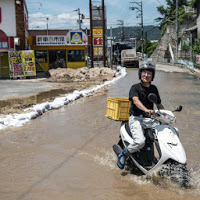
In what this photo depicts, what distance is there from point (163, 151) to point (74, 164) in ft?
6.11

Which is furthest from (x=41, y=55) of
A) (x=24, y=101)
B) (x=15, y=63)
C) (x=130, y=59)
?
(x=24, y=101)

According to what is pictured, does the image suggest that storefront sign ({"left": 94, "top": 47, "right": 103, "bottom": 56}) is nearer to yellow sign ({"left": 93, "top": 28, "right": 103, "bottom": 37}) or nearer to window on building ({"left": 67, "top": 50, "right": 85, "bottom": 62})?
yellow sign ({"left": 93, "top": 28, "right": 103, "bottom": 37})

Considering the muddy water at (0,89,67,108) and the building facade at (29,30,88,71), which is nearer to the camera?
the muddy water at (0,89,67,108)

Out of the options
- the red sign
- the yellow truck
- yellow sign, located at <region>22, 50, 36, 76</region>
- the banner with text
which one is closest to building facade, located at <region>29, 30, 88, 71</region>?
the red sign

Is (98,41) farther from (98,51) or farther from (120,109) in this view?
(120,109)

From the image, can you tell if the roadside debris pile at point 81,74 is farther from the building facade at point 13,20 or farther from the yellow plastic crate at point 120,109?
the yellow plastic crate at point 120,109

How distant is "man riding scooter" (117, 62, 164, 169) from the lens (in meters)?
4.29

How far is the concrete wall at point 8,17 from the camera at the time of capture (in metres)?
25.8

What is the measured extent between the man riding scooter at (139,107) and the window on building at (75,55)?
27365mm

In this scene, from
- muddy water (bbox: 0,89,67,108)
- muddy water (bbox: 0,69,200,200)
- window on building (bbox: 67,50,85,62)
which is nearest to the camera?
muddy water (bbox: 0,69,200,200)

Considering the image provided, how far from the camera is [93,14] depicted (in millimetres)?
34281

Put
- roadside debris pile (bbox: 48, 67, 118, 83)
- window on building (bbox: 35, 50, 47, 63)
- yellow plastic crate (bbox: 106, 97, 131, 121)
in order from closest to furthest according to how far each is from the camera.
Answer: yellow plastic crate (bbox: 106, 97, 131, 121), roadside debris pile (bbox: 48, 67, 118, 83), window on building (bbox: 35, 50, 47, 63)

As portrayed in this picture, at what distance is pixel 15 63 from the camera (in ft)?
82.4

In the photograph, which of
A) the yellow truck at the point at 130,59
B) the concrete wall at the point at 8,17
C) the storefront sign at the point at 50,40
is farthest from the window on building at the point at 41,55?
the yellow truck at the point at 130,59
